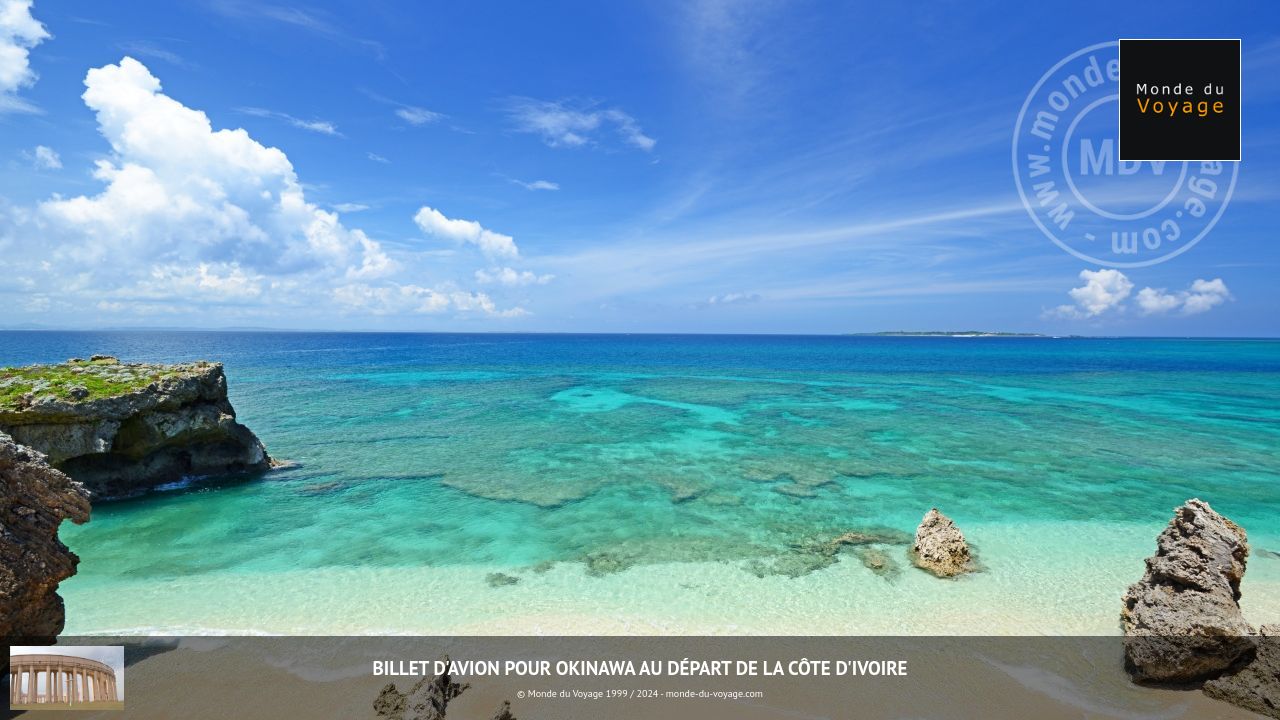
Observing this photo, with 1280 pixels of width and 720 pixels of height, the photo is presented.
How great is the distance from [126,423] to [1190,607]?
2909 centimetres

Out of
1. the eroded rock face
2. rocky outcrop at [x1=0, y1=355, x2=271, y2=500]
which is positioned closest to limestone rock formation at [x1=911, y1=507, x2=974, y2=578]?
the eroded rock face

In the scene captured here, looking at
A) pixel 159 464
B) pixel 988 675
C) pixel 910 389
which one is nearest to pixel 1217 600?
pixel 988 675

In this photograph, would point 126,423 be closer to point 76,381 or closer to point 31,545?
point 76,381

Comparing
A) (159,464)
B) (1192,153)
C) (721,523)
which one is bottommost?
(721,523)

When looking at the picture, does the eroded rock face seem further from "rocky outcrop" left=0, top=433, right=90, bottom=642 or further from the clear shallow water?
"rocky outcrop" left=0, top=433, right=90, bottom=642

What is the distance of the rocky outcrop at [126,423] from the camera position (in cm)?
1580

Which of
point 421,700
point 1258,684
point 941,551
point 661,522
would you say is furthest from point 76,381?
point 1258,684

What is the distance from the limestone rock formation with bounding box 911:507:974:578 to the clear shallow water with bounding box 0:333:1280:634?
1.36 ft

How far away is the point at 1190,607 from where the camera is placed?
8.33m

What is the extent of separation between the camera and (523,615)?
34.6 ft

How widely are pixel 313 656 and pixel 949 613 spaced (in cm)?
1222

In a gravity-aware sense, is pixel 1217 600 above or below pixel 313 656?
above

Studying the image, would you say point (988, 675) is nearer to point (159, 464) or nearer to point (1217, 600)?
point (1217, 600)

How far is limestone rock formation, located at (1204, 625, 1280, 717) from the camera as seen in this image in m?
7.26
